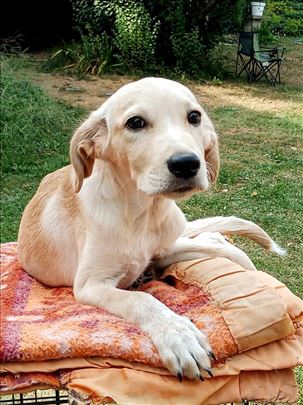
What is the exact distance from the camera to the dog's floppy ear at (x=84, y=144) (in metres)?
2.71

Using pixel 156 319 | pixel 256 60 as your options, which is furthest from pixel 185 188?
pixel 256 60

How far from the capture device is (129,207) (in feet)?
8.92

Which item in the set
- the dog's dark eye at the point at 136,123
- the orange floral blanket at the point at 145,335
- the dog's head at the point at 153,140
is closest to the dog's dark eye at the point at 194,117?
the dog's head at the point at 153,140

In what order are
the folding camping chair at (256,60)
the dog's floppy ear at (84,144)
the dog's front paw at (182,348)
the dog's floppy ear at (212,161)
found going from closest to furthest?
the dog's front paw at (182,348), the dog's floppy ear at (84,144), the dog's floppy ear at (212,161), the folding camping chair at (256,60)

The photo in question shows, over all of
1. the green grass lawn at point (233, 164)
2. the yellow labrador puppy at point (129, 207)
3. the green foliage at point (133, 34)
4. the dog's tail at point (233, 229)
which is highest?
the yellow labrador puppy at point (129, 207)

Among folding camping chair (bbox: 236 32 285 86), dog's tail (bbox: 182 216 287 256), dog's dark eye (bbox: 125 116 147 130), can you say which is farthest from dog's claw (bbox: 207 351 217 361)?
folding camping chair (bbox: 236 32 285 86)

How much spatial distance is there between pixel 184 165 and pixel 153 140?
220mm

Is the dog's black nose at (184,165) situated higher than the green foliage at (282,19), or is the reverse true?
the dog's black nose at (184,165)

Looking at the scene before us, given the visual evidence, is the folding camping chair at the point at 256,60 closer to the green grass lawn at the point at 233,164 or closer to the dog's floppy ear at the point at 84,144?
the green grass lawn at the point at 233,164

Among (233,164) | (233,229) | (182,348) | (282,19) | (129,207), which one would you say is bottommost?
(233,164)

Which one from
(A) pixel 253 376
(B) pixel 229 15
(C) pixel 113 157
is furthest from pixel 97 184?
(B) pixel 229 15

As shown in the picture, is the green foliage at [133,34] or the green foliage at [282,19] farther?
the green foliage at [282,19]

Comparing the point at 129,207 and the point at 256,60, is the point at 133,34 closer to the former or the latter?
the point at 256,60

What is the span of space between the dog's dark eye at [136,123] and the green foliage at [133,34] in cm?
959
